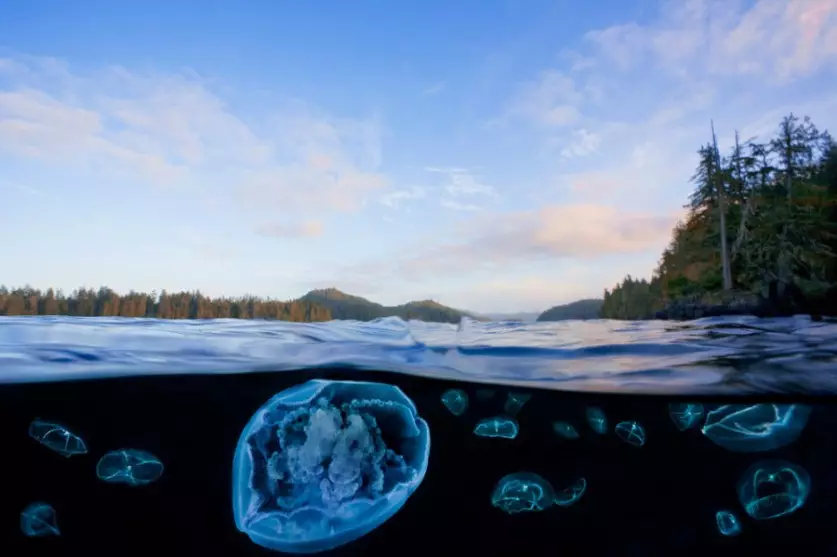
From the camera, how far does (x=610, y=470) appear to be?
357 inches

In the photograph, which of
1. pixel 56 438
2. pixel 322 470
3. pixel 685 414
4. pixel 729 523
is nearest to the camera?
pixel 322 470

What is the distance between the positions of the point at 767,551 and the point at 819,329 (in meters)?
4.03

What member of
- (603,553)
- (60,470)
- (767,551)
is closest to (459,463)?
(603,553)

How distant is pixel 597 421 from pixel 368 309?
5.38m

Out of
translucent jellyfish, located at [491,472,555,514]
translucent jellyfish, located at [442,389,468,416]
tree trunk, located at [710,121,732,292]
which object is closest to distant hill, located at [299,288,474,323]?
translucent jellyfish, located at [442,389,468,416]

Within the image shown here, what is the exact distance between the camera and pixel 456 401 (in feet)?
27.0

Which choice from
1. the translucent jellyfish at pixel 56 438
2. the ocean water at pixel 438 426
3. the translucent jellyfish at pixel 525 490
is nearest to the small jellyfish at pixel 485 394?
the ocean water at pixel 438 426

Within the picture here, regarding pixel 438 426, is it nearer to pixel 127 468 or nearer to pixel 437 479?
pixel 437 479

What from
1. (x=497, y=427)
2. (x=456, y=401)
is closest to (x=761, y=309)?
(x=497, y=427)

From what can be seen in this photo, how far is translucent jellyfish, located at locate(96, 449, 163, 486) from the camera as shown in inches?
244

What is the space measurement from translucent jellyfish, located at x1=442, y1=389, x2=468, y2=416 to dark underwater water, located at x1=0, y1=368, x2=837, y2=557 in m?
0.13

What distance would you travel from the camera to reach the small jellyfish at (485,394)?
307 inches

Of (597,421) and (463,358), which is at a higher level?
(463,358)

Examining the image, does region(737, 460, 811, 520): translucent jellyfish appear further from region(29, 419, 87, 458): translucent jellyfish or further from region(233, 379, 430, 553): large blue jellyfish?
region(29, 419, 87, 458): translucent jellyfish
